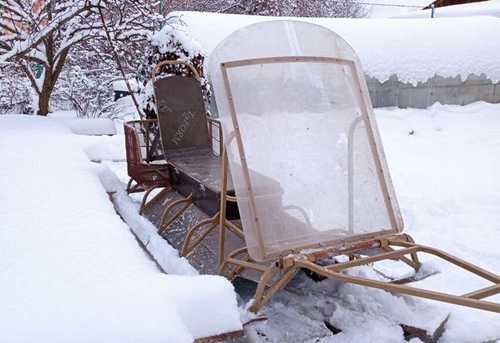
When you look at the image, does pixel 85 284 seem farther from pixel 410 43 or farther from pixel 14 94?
pixel 14 94

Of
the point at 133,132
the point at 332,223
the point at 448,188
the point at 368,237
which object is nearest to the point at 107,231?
the point at 332,223

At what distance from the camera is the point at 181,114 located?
5438 mm

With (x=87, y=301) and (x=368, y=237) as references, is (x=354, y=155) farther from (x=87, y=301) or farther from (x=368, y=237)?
(x=87, y=301)

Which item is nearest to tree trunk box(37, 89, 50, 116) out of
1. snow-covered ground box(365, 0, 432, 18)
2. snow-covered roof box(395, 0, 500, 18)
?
snow-covered roof box(395, 0, 500, 18)

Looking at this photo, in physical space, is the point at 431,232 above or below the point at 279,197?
below

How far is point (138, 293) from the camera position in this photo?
2119 mm

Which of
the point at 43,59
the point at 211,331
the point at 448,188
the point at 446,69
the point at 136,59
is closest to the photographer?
the point at 211,331

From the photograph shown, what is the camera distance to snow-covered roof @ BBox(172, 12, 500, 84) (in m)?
9.32

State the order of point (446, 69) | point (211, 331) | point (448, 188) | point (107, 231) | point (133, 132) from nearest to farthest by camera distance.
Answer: point (211, 331), point (107, 231), point (133, 132), point (448, 188), point (446, 69)

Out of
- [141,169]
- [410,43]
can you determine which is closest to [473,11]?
[410,43]

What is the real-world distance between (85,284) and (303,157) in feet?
5.07

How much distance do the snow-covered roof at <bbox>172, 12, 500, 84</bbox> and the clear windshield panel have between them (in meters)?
6.03

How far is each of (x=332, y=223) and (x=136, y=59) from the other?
6.66 metres

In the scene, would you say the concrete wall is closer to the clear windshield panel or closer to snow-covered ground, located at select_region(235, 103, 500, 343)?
snow-covered ground, located at select_region(235, 103, 500, 343)
